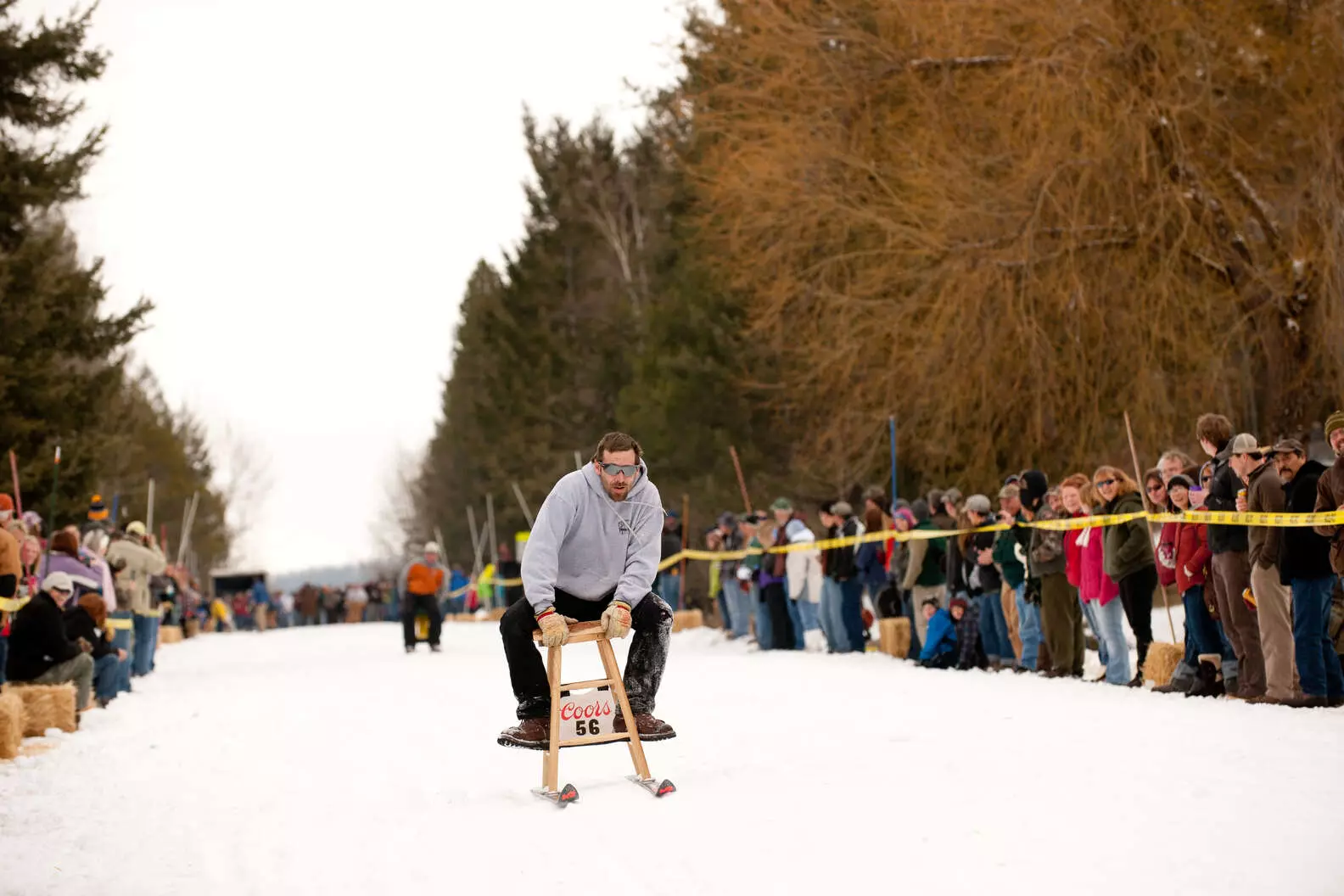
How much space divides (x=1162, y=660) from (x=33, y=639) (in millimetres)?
8860

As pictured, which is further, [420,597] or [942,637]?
[420,597]

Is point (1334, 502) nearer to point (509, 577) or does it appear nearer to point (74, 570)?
point (74, 570)

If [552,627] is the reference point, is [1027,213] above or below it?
above

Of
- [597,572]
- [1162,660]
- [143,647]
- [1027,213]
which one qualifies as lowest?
[1162,660]

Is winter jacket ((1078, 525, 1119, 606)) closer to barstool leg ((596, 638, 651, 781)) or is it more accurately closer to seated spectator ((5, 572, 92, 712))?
barstool leg ((596, 638, 651, 781))

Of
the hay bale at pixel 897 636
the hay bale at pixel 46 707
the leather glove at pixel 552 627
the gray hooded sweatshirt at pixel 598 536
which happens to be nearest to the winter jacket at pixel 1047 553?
the hay bale at pixel 897 636

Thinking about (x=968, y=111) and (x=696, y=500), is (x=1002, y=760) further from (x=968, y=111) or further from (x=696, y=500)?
(x=696, y=500)

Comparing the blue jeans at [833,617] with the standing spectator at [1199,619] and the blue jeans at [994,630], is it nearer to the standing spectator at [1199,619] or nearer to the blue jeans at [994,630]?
the blue jeans at [994,630]

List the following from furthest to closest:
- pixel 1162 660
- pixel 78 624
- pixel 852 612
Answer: pixel 852 612 < pixel 78 624 < pixel 1162 660

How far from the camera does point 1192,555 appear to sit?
12648mm

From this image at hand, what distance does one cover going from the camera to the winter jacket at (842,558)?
19.2 meters

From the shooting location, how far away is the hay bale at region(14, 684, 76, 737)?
13.1 meters

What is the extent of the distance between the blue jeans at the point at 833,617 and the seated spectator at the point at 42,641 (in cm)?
854

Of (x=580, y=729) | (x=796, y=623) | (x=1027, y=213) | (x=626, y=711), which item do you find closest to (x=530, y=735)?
(x=580, y=729)
